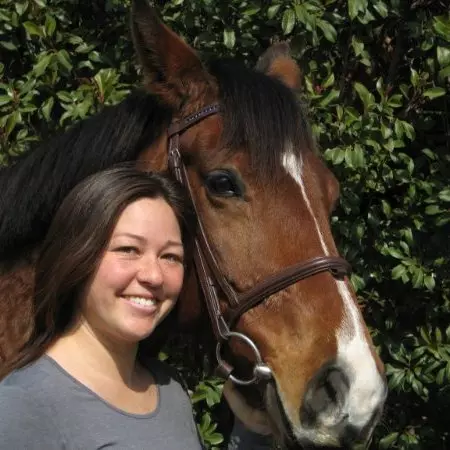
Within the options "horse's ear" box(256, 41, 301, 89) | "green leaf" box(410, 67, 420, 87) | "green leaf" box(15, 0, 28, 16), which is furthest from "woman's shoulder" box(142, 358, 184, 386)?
"green leaf" box(15, 0, 28, 16)

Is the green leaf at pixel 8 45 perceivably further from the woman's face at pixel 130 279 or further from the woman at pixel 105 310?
the woman's face at pixel 130 279

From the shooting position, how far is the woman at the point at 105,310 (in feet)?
5.55

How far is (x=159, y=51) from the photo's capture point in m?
2.26

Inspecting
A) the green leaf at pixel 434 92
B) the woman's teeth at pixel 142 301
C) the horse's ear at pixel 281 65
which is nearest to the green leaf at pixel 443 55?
the green leaf at pixel 434 92

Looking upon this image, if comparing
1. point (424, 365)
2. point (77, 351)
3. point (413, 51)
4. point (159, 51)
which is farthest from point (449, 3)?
point (77, 351)

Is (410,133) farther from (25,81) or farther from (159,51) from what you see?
(25,81)

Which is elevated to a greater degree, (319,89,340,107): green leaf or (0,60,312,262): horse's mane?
(0,60,312,262): horse's mane

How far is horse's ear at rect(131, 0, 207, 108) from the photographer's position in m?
2.19

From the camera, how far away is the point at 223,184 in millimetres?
2199

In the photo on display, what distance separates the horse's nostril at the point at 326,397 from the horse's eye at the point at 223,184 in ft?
1.87

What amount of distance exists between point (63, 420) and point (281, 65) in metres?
1.65

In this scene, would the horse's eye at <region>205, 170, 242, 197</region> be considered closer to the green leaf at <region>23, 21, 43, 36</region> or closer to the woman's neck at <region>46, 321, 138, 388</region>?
the woman's neck at <region>46, 321, 138, 388</region>

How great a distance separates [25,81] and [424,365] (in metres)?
2.24

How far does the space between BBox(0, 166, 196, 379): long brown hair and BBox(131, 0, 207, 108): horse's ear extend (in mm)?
474
